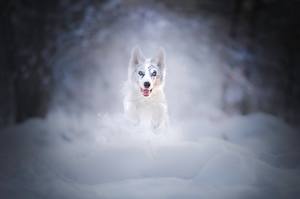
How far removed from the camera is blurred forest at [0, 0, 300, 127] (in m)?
5.73

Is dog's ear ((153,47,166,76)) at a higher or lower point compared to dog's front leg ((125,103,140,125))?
higher

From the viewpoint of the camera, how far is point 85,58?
19.5 feet

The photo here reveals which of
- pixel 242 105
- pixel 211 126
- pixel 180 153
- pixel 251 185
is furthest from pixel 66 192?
pixel 242 105

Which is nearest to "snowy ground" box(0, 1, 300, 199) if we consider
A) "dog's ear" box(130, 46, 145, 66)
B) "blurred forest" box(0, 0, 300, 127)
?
"blurred forest" box(0, 0, 300, 127)

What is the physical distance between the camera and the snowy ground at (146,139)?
3.05 m

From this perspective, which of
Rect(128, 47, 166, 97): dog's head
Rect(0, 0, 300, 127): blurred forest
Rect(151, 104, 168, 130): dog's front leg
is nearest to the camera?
Rect(128, 47, 166, 97): dog's head

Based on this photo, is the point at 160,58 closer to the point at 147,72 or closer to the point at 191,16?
the point at 147,72

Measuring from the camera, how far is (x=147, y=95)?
368cm

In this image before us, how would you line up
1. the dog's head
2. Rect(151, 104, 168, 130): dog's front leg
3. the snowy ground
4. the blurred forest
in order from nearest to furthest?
the snowy ground
the dog's head
Rect(151, 104, 168, 130): dog's front leg
the blurred forest

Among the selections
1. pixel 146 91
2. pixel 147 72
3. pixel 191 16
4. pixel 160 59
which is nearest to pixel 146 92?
pixel 146 91

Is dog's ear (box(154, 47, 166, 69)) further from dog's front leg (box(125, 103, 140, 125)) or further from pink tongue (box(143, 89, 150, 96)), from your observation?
dog's front leg (box(125, 103, 140, 125))

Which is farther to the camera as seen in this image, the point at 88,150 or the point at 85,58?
the point at 85,58

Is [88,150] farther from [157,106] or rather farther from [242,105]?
[242,105]

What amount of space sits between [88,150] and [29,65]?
8.40ft
